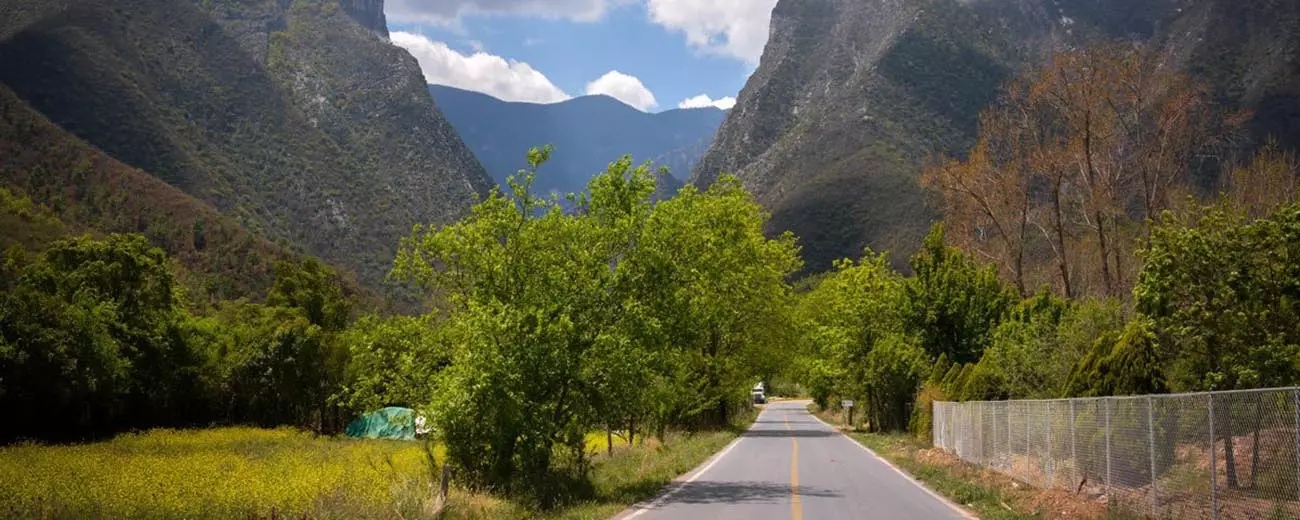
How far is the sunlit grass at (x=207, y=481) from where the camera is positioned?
558 inches

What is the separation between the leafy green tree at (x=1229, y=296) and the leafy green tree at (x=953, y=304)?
22.4 metres

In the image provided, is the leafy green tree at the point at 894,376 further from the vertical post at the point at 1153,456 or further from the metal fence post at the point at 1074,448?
the vertical post at the point at 1153,456

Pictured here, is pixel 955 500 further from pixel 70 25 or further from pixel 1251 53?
pixel 70 25

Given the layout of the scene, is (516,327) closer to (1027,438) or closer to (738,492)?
(738,492)

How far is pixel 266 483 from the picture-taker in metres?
20.8

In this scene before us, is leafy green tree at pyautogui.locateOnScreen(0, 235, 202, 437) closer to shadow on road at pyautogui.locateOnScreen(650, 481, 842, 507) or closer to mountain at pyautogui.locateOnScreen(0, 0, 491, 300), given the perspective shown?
shadow on road at pyautogui.locateOnScreen(650, 481, 842, 507)

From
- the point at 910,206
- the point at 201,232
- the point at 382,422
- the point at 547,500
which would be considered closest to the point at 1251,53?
the point at 910,206

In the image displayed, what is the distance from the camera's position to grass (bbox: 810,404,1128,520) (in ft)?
50.3

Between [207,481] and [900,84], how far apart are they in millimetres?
124092

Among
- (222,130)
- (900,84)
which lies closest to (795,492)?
(900,84)

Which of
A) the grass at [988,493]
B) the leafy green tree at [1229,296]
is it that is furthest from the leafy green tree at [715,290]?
the leafy green tree at [1229,296]

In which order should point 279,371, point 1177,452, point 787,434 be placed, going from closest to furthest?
point 1177,452, point 787,434, point 279,371

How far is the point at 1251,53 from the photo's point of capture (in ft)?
302

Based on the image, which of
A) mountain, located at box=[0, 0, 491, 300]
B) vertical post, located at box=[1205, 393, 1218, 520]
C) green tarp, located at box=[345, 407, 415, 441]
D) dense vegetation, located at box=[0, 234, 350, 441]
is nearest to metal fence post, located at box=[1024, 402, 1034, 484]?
vertical post, located at box=[1205, 393, 1218, 520]
